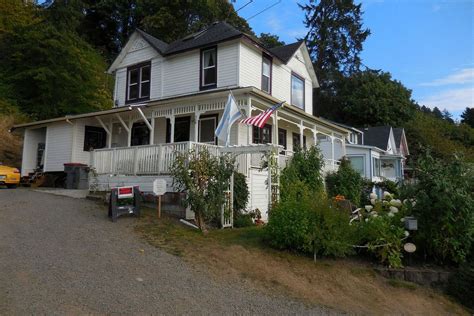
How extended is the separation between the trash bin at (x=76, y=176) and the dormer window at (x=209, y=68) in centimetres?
647

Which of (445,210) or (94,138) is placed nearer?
(445,210)

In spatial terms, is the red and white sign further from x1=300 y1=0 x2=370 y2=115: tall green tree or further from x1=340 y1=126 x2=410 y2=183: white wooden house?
x1=300 y1=0 x2=370 y2=115: tall green tree

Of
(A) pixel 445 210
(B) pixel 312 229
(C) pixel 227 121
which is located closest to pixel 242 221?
(C) pixel 227 121

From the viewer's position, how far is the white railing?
1108 cm

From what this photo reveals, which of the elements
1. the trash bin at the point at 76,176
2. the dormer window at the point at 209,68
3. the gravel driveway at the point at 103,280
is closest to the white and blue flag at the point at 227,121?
the gravel driveway at the point at 103,280

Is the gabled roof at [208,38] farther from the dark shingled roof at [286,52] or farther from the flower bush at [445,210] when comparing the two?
the flower bush at [445,210]

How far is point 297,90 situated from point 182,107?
312 inches

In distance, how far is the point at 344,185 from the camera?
16641mm

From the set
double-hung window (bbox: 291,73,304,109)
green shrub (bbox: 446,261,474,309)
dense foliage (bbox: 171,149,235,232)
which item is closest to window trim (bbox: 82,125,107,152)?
double-hung window (bbox: 291,73,304,109)

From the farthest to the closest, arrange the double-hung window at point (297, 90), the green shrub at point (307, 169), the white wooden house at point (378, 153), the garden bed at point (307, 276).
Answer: the white wooden house at point (378, 153)
the double-hung window at point (297, 90)
the green shrub at point (307, 169)
the garden bed at point (307, 276)

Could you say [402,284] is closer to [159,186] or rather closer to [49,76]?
[159,186]

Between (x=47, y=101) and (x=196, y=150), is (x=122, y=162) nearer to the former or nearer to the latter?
(x=196, y=150)

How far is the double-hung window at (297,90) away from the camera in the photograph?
2012 centimetres

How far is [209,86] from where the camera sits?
54.5 feet
